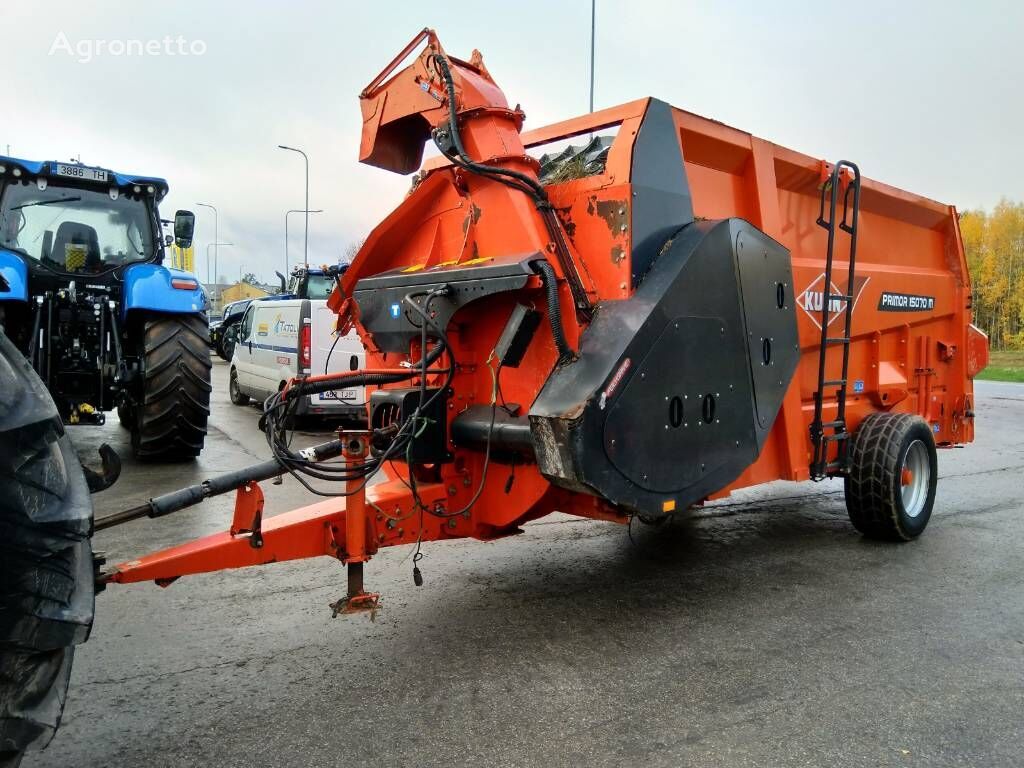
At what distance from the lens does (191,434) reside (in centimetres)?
801

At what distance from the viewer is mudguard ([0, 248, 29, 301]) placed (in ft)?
23.0

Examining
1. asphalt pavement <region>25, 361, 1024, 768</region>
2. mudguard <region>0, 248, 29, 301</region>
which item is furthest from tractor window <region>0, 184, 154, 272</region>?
asphalt pavement <region>25, 361, 1024, 768</region>

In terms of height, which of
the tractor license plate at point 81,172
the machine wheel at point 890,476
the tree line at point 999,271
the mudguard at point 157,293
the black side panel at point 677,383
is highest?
the tree line at point 999,271

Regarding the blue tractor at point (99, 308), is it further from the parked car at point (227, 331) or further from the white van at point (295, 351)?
the parked car at point (227, 331)

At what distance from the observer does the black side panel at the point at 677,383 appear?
10.2 ft

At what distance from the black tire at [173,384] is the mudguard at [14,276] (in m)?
1.10

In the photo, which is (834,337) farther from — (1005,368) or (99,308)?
A: (1005,368)

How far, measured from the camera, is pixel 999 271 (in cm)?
5859

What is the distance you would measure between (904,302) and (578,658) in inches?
154

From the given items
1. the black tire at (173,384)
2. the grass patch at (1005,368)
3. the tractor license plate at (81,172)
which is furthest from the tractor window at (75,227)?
the grass patch at (1005,368)

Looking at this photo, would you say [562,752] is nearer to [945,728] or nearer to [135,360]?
[945,728]

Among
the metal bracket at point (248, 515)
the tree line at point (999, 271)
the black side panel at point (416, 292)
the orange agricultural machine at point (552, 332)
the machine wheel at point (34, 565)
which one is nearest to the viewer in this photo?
the machine wheel at point (34, 565)

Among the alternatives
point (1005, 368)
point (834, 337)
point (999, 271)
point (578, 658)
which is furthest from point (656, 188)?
point (999, 271)

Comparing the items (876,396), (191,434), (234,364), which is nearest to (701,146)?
(876,396)
